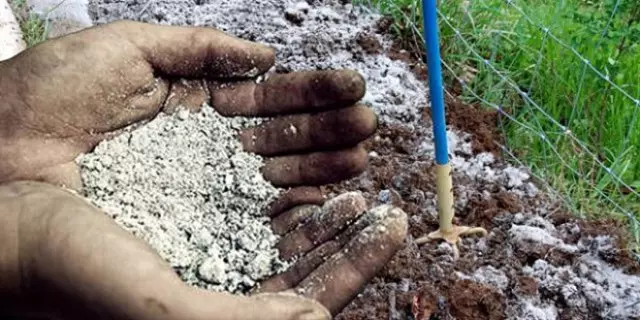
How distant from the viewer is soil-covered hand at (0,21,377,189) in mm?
1854

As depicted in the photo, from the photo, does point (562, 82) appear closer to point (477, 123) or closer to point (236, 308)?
point (477, 123)

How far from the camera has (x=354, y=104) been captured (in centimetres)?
186

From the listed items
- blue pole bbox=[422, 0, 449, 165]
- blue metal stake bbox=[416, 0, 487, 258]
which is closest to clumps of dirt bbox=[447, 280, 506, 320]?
blue metal stake bbox=[416, 0, 487, 258]

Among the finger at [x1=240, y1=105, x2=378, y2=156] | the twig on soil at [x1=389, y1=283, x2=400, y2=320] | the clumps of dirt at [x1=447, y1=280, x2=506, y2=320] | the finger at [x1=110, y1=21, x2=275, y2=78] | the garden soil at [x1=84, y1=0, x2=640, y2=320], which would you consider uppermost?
the finger at [x1=110, y1=21, x2=275, y2=78]

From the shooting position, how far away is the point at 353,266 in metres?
1.62

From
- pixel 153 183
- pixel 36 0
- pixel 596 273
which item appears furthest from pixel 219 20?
pixel 596 273

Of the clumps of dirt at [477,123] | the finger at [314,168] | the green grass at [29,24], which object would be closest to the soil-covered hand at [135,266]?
the finger at [314,168]

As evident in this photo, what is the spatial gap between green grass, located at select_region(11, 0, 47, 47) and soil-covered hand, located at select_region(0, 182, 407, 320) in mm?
1181

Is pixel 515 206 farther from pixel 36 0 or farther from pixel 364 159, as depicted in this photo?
pixel 36 0

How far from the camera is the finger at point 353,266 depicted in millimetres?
1600

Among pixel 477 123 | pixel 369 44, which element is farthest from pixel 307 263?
pixel 369 44

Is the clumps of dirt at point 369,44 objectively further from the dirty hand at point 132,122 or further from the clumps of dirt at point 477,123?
the dirty hand at point 132,122

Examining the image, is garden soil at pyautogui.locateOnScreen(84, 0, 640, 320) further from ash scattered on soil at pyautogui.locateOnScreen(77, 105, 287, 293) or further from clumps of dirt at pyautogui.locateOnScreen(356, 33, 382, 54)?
ash scattered on soil at pyautogui.locateOnScreen(77, 105, 287, 293)

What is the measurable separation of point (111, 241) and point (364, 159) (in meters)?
0.61
